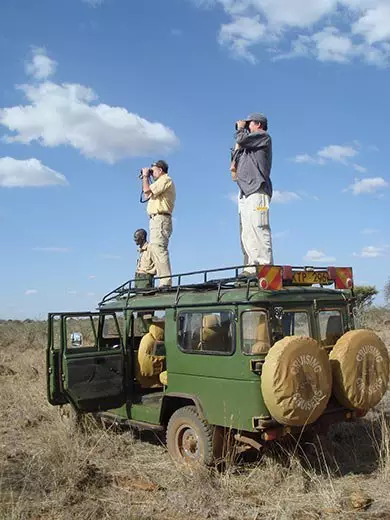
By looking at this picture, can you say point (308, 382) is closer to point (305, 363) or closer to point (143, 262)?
point (305, 363)

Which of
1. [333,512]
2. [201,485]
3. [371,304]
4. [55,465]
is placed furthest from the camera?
[371,304]

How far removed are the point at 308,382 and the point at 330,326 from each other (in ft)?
4.17

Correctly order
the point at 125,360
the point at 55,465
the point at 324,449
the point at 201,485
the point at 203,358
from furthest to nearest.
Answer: the point at 125,360
the point at 324,449
the point at 203,358
the point at 55,465
the point at 201,485

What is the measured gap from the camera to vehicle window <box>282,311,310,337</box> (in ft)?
20.3

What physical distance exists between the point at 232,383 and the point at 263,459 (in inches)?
42.3

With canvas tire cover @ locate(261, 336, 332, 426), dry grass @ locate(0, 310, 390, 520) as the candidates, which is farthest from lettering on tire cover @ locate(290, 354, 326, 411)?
dry grass @ locate(0, 310, 390, 520)

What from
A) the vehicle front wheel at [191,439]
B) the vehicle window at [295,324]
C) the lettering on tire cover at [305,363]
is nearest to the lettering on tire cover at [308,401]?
the lettering on tire cover at [305,363]

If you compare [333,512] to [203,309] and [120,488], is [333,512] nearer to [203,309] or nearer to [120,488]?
[120,488]

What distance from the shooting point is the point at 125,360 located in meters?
7.74

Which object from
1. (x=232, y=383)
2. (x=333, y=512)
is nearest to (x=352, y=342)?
(x=232, y=383)

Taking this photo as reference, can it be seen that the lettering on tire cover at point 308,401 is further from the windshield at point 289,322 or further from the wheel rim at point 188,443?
the wheel rim at point 188,443

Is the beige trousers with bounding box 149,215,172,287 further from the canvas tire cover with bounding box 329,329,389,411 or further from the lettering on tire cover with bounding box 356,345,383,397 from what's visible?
the lettering on tire cover with bounding box 356,345,383,397

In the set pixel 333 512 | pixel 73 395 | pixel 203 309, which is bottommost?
pixel 333 512

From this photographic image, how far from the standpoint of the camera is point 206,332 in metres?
6.42
